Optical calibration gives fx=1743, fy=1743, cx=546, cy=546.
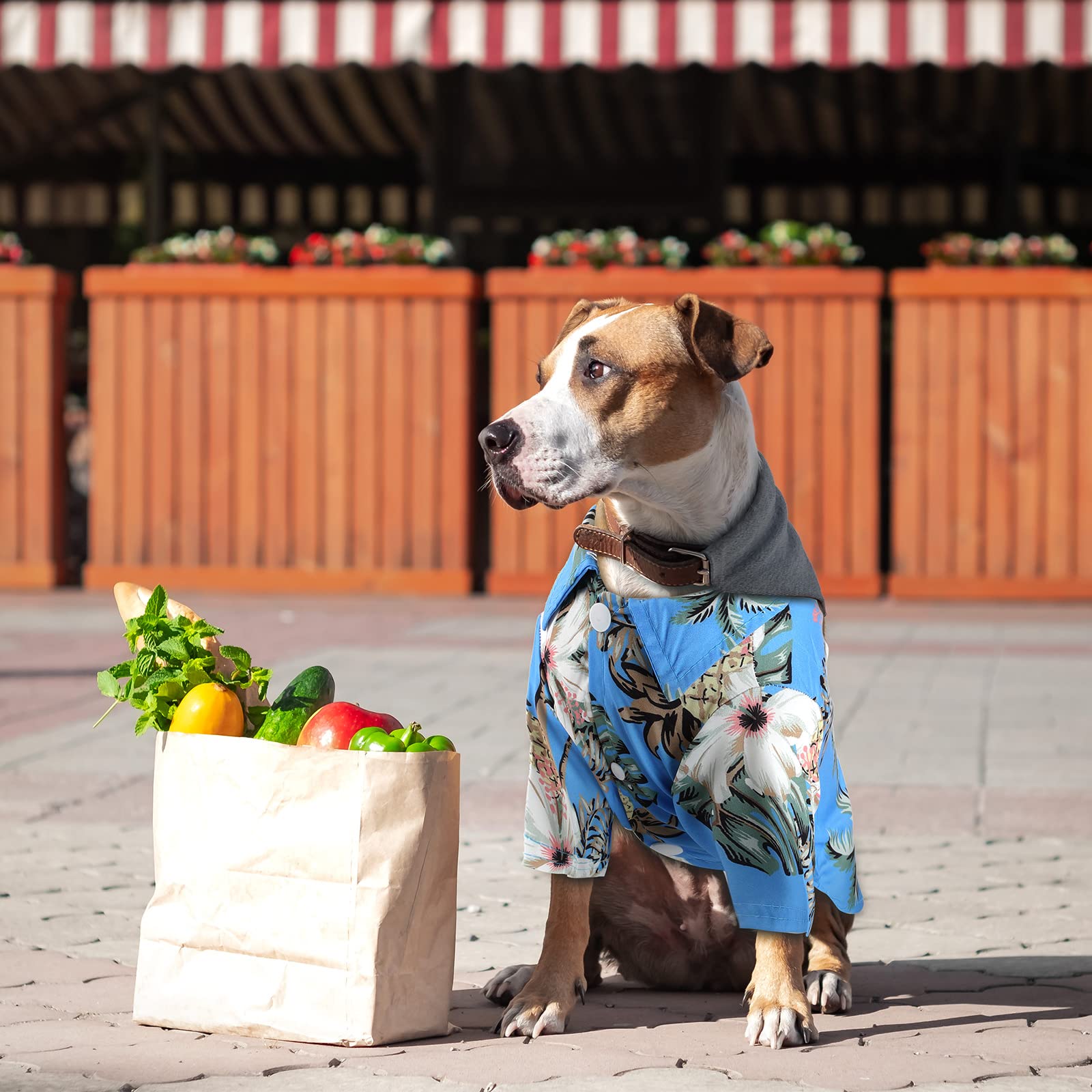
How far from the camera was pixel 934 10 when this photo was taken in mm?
9688

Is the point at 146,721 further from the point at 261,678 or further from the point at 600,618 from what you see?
the point at 600,618

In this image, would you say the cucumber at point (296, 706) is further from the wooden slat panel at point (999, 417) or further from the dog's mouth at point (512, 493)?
the wooden slat panel at point (999, 417)

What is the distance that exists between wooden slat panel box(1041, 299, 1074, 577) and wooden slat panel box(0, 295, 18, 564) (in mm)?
5840

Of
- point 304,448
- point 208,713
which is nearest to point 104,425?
point 304,448

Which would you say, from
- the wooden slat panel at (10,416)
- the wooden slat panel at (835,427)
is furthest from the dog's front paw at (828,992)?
the wooden slat panel at (10,416)

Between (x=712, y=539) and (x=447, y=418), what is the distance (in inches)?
274

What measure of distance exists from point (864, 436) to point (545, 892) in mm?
6154

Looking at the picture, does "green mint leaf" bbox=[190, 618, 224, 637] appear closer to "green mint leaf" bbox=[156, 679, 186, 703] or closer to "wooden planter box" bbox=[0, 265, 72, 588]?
"green mint leaf" bbox=[156, 679, 186, 703]

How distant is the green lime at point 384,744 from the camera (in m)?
2.72

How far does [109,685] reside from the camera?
2838 millimetres

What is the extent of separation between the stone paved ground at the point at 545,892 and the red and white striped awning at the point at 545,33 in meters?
3.57

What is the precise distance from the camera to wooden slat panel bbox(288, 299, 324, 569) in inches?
394

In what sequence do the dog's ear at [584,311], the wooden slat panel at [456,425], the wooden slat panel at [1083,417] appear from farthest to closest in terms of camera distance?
1. the wooden slat panel at [456,425]
2. the wooden slat panel at [1083,417]
3. the dog's ear at [584,311]

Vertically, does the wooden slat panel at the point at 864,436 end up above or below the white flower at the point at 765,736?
above
